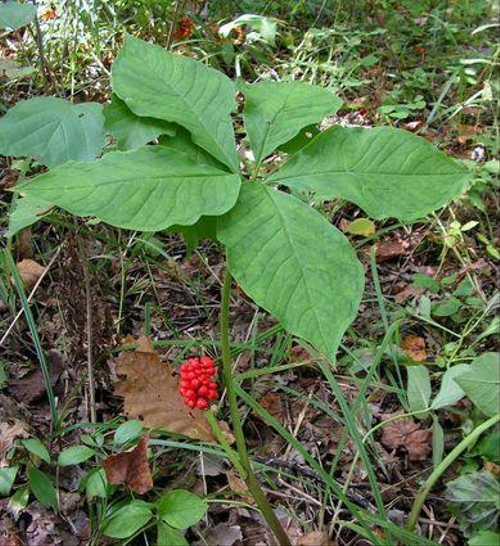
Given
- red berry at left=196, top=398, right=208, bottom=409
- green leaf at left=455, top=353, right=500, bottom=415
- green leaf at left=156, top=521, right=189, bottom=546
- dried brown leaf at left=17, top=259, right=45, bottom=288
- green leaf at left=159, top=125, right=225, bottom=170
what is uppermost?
green leaf at left=159, top=125, right=225, bottom=170

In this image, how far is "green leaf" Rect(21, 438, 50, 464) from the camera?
1646mm

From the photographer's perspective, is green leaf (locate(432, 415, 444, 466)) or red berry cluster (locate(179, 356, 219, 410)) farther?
green leaf (locate(432, 415, 444, 466))

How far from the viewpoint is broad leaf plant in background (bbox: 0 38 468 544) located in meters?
1.08

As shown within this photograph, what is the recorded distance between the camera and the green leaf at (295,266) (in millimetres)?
1059

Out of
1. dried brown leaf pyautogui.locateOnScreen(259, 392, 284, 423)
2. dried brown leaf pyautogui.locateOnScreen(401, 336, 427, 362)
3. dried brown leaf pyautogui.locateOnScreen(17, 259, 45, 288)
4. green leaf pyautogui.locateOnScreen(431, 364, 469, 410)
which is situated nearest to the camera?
green leaf pyautogui.locateOnScreen(431, 364, 469, 410)

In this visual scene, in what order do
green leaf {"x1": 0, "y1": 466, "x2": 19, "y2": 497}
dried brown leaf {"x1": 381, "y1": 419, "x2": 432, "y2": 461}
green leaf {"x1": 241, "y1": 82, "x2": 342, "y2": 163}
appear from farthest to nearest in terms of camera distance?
1. dried brown leaf {"x1": 381, "y1": 419, "x2": 432, "y2": 461}
2. green leaf {"x1": 0, "y1": 466, "x2": 19, "y2": 497}
3. green leaf {"x1": 241, "y1": 82, "x2": 342, "y2": 163}

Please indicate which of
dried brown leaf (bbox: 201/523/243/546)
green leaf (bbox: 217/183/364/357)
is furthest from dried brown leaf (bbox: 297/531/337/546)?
green leaf (bbox: 217/183/364/357)

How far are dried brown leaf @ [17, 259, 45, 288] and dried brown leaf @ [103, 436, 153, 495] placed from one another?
82cm

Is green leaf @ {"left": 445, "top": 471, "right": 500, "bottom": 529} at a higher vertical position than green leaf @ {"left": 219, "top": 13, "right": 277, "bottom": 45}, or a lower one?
lower

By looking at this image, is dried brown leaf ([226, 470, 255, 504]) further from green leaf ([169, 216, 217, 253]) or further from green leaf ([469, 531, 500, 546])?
green leaf ([169, 216, 217, 253])

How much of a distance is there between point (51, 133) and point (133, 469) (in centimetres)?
Answer: 84

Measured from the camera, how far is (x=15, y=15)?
183 centimetres

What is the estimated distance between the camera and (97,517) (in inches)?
65.9

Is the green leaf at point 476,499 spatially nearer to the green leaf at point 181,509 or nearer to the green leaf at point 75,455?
the green leaf at point 181,509
